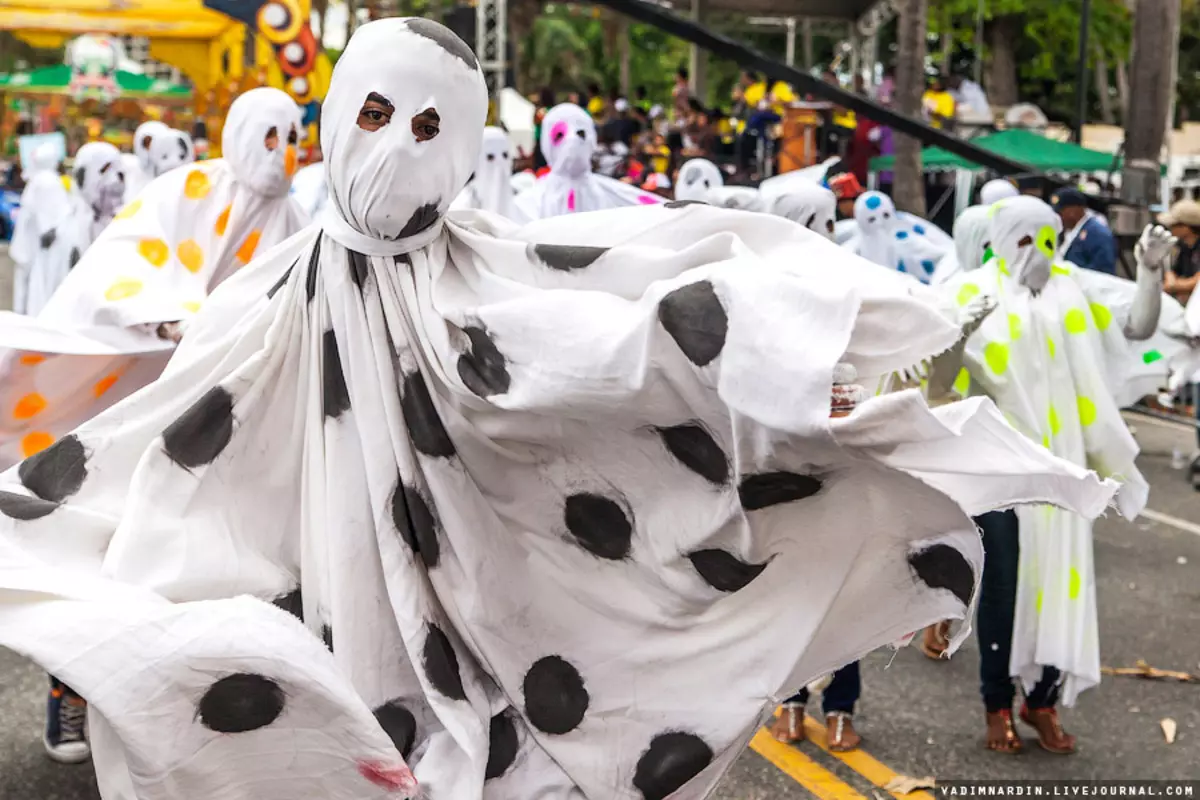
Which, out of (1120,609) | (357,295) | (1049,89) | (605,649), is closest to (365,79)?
(357,295)

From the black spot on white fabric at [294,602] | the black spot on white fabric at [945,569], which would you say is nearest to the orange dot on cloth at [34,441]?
the black spot on white fabric at [294,602]

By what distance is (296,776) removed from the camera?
9.95 ft

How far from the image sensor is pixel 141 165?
10.4 metres

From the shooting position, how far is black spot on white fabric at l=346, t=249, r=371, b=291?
11.1 feet

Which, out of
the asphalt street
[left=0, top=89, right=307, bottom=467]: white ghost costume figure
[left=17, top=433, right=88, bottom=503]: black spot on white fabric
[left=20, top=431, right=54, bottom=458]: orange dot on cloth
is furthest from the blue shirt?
[left=17, top=433, right=88, bottom=503]: black spot on white fabric

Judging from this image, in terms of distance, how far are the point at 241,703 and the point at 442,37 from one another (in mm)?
1412

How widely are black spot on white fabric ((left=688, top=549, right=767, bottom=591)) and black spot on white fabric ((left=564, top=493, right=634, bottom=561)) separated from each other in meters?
0.17

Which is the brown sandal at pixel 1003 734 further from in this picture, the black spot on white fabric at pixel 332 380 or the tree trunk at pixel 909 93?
the tree trunk at pixel 909 93

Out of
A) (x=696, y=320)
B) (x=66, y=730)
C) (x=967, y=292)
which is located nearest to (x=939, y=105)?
(x=967, y=292)

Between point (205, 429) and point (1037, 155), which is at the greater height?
point (205, 429)

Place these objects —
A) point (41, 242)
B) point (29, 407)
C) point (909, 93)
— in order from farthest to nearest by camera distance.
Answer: point (909, 93) < point (41, 242) < point (29, 407)

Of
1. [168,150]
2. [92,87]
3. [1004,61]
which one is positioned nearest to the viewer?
[168,150]

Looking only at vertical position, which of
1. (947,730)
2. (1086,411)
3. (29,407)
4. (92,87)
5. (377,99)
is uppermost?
(377,99)

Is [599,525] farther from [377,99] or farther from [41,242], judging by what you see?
[41,242]
